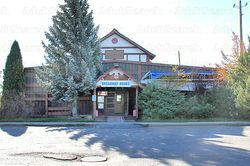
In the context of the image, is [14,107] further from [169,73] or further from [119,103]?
[169,73]

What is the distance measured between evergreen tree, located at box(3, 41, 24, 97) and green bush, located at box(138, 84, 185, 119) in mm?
9677

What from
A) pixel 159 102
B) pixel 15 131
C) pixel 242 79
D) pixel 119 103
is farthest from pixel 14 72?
pixel 242 79

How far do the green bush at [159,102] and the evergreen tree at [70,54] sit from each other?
4140 millimetres

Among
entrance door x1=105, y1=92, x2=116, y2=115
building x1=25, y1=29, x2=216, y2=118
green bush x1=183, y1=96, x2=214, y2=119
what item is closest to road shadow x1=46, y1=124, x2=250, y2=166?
green bush x1=183, y1=96, x2=214, y2=119

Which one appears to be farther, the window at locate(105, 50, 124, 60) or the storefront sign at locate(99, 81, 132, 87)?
the window at locate(105, 50, 124, 60)

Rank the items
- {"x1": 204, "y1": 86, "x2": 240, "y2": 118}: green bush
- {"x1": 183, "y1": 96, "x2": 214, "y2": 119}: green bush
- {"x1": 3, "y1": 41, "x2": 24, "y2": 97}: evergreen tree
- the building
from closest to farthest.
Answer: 1. {"x1": 183, "y1": 96, "x2": 214, "y2": 119}: green bush
2. {"x1": 204, "y1": 86, "x2": 240, "y2": 118}: green bush
3. {"x1": 3, "y1": 41, "x2": 24, "y2": 97}: evergreen tree
4. the building

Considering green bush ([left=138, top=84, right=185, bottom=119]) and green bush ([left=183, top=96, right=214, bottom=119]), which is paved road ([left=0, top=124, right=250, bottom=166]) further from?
green bush ([left=183, top=96, right=214, bottom=119])

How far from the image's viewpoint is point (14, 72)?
25844 millimetres

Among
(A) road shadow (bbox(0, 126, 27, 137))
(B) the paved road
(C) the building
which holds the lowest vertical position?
(B) the paved road

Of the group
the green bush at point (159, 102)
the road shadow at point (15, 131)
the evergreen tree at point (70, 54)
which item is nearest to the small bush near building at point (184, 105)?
the green bush at point (159, 102)

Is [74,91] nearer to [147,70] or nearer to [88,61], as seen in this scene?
[88,61]

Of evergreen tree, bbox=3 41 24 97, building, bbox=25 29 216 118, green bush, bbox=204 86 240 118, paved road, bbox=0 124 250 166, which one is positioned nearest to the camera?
paved road, bbox=0 124 250 166

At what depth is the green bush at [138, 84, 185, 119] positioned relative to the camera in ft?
78.1

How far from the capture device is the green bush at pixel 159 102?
23.8 m
